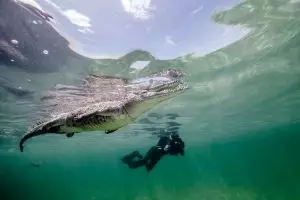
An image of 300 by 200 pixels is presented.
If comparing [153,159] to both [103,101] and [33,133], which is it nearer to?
[103,101]

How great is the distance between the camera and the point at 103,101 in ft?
38.4

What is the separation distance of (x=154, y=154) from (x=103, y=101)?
384 centimetres

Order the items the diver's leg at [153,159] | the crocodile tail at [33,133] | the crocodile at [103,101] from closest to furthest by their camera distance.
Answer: the crocodile tail at [33,133], the crocodile at [103,101], the diver's leg at [153,159]

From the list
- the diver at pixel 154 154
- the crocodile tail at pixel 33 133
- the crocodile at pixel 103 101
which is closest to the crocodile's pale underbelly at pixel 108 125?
the crocodile at pixel 103 101

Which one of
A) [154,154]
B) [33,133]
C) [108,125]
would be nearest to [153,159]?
[154,154]

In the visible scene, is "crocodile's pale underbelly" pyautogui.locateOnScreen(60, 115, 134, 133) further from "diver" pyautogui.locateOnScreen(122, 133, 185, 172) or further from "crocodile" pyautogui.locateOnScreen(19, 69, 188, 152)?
"diver" pyautogui.locateOnScreen(122, 133, 185, 172)

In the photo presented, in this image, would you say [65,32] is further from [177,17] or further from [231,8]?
[231,8]

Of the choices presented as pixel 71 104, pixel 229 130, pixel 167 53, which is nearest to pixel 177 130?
pixel 229 130

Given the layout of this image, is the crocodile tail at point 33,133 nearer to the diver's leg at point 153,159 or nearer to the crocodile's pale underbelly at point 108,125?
the crocodile's pale underbelly at point 108,125

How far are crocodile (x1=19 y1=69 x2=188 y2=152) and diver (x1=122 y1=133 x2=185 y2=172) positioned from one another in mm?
3145

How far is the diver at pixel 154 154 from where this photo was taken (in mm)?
13031

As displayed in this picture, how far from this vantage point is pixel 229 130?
3931 cm

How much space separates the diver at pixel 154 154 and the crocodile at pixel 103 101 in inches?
124

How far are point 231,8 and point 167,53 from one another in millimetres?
3366
